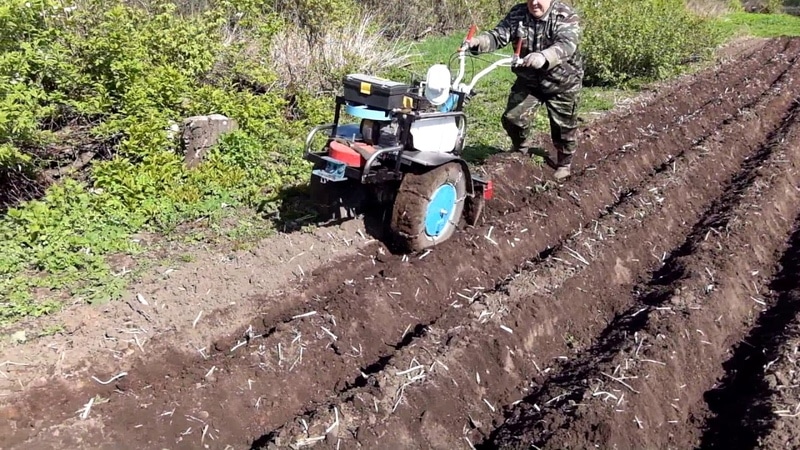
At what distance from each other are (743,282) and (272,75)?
5373mm

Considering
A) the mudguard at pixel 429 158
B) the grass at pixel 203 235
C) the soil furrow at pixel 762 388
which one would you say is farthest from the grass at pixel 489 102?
the soil furrow at pixel 762 388

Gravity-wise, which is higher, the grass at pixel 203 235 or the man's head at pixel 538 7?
the man's head at pixel 538 7

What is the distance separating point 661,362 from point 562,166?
3.39 metres

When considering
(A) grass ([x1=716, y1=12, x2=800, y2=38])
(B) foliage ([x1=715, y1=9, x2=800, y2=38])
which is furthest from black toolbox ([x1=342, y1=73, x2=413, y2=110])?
(A) grass ([x1=716, y1=12, x2=800, y2=38])

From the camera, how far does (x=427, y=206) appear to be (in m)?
5.10

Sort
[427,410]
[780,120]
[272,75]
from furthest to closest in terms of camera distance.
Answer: [780,120], [272,75], [427,410]

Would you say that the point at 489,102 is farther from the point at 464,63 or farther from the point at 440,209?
the point at 440,209

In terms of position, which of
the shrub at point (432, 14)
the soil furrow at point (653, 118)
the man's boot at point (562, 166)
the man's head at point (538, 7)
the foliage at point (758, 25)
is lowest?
the foliage at point (758, 25)

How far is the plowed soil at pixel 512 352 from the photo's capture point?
3.60 metres

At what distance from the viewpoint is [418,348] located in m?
4.14

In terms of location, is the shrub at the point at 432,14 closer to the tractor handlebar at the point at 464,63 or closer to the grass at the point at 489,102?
the grass at the point at 489,102

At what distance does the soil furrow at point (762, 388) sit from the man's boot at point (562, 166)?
252 cm

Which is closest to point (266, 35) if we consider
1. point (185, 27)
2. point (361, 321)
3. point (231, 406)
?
point (185, 27)

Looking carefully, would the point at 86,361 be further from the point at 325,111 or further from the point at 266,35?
the point at 266,35
